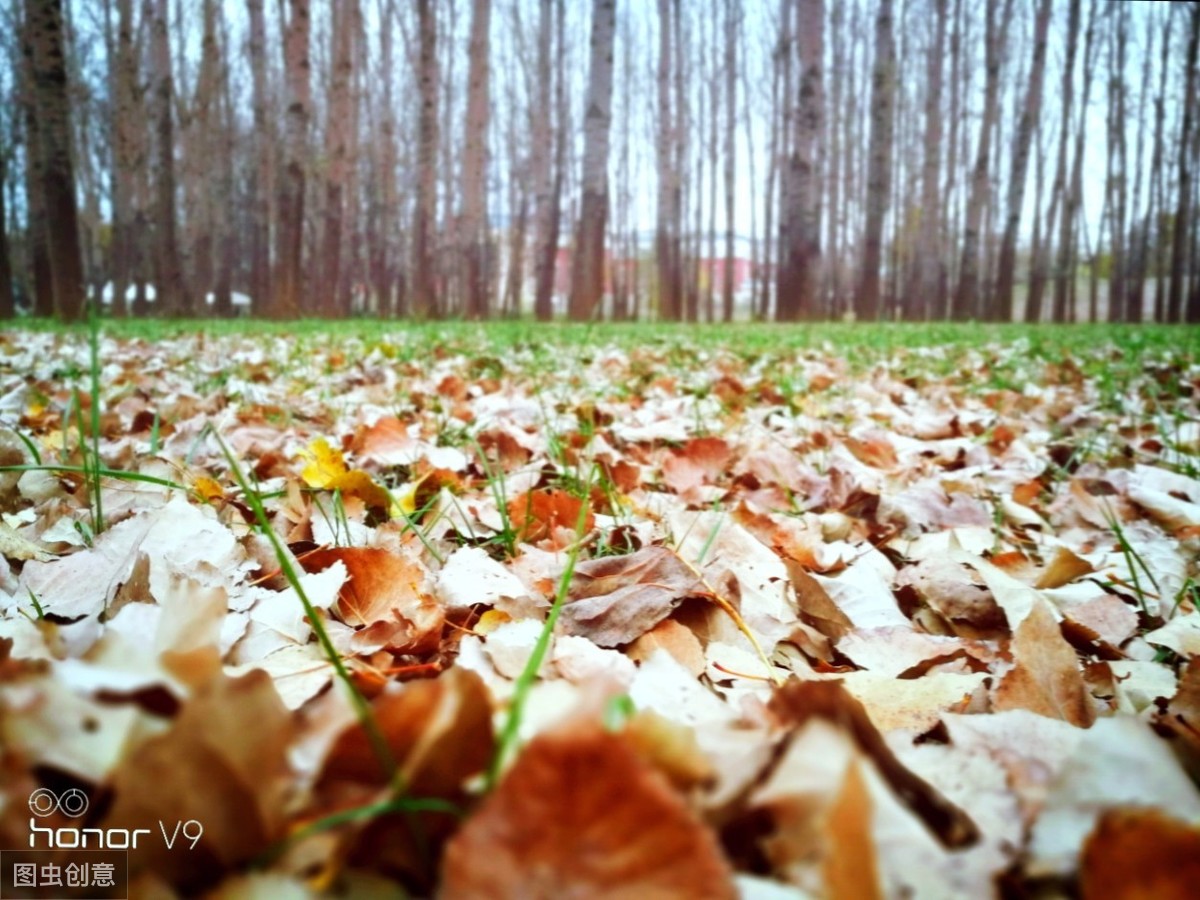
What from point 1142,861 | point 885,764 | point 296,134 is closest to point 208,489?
point 885,764

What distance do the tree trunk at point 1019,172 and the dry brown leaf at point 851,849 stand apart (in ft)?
50.5

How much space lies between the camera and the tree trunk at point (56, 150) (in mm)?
6852

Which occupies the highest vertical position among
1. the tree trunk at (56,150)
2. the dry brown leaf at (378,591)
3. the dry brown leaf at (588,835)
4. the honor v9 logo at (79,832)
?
the tree trunk at (56,150)

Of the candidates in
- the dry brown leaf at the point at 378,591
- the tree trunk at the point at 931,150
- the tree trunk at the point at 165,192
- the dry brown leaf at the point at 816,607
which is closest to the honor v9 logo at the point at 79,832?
the dry brown leaf at the point at 378,591

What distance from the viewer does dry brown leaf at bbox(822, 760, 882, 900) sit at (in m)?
0.34

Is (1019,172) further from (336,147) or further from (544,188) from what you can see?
(336,147)

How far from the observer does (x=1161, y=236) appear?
19.8 m

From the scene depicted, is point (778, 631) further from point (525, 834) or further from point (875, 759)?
point (525, 834)

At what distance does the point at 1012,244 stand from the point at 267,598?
51.7 feet

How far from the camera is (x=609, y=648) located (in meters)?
0.88

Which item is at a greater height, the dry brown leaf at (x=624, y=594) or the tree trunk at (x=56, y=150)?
the tree trunk at (x=56, y=150)

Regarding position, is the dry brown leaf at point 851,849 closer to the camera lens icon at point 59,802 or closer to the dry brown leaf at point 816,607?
the camera lens icon at point 59,802

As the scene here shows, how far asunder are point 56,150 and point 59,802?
8472mm

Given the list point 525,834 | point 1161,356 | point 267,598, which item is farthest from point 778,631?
point 1161,356
